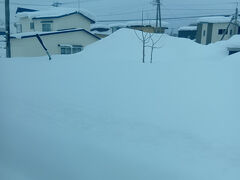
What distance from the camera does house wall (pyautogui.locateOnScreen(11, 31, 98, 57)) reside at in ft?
37.1

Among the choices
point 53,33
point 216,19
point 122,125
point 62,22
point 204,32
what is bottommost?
point 122,125

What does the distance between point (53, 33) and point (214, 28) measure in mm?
14028

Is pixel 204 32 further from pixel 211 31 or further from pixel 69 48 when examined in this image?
pixel 69 48

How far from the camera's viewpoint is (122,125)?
7.90 feet

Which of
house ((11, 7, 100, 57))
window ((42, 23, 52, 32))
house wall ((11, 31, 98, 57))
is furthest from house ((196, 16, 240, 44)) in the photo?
window ((42, 23, 52, 32))

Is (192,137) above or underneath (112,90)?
underneath

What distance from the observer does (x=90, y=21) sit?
15375 mm

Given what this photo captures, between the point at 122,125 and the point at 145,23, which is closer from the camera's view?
the point at 122,125

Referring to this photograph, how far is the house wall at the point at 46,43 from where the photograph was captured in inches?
445

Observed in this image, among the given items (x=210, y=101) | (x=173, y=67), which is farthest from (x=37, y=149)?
(x=173, y=67)

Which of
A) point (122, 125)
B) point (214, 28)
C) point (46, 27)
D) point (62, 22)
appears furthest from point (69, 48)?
point (214, 28)

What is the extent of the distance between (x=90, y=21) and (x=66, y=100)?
13333mm

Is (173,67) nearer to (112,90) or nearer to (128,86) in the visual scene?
(128,86)

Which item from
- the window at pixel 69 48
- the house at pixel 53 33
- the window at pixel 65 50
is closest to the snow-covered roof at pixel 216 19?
the house at pixel 53 33
